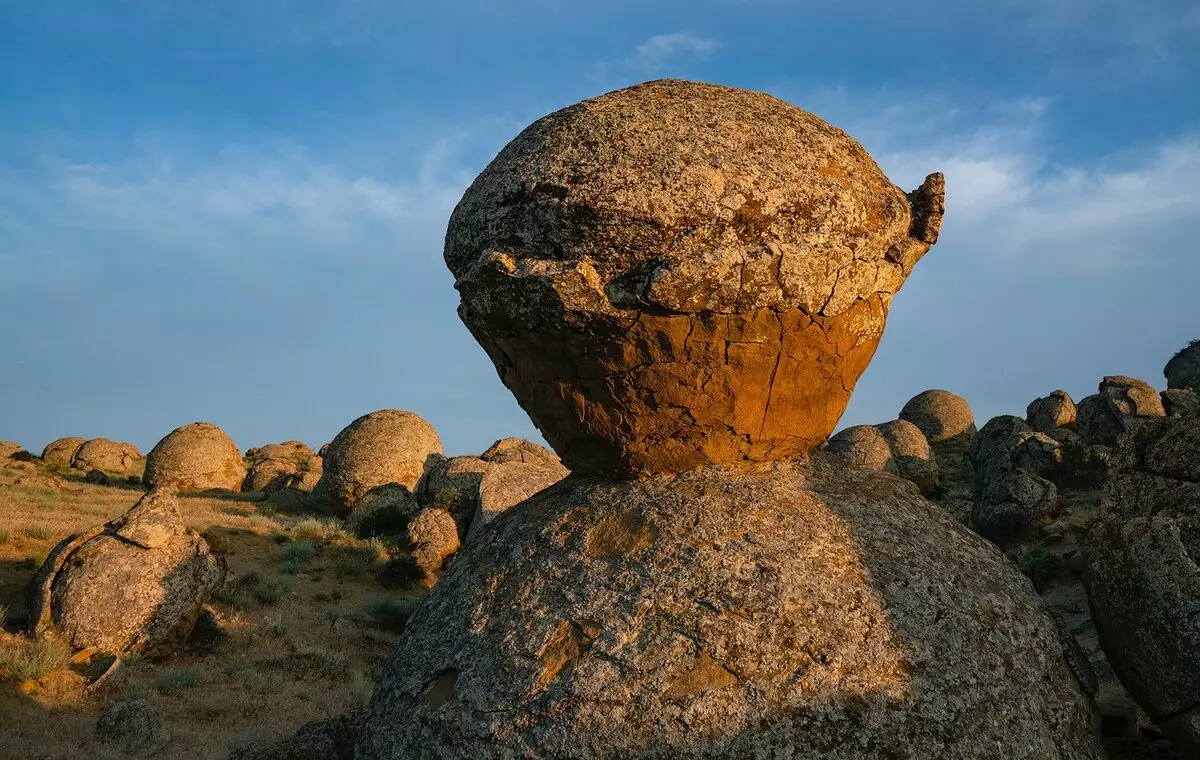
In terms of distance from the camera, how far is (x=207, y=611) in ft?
39.0

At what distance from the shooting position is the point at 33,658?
9609mm

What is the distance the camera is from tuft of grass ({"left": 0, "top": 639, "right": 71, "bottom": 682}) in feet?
30.8

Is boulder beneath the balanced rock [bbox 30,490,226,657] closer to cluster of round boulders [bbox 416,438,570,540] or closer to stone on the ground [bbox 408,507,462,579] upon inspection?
stone on the ground [bbox 408,507,462,579]

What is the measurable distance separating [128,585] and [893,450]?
2164cm

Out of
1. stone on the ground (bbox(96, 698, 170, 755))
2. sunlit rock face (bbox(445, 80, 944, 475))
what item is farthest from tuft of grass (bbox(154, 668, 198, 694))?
sunlit rock face (bbox(445, 80, 944, 475))

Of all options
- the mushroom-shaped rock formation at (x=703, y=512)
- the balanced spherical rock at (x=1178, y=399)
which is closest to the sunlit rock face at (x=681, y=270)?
the mushroom-shaped rock formation at (x=703, y=512)

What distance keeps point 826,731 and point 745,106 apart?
275cm

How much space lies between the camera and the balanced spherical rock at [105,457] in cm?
3253

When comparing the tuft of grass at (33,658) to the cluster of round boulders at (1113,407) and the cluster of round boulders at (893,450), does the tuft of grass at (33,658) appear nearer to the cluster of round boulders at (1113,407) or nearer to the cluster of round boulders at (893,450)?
the cluster of round boulders at (893,450)

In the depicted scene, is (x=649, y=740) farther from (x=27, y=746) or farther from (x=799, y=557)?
(x=27, y=746)

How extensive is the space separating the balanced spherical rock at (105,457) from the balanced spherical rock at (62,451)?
335mm

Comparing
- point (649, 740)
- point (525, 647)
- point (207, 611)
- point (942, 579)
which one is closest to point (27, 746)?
point (207, 611)

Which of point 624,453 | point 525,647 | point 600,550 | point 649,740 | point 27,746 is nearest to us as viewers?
point 649,740

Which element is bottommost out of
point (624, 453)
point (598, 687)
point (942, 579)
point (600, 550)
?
point (598, 687)
